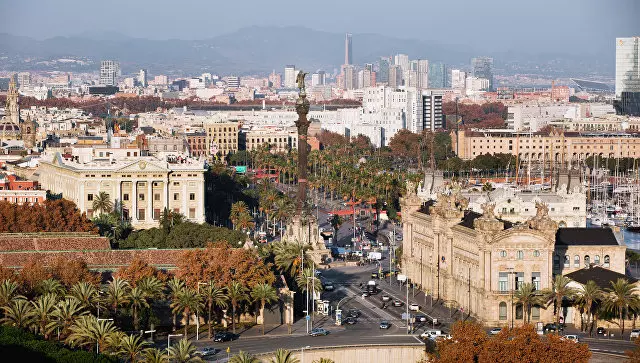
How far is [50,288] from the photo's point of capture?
6144 centimetres

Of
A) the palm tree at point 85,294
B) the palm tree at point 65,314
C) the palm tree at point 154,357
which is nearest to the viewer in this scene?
the palm tree at point 154,357

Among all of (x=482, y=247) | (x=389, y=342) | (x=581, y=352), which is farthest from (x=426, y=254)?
(x=581, y=352)

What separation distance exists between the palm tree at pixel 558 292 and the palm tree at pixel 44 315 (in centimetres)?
2294

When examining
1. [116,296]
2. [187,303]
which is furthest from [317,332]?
[116,296]

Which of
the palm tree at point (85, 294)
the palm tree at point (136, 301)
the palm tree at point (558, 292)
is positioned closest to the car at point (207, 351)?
the palm tree at point (136, 301)

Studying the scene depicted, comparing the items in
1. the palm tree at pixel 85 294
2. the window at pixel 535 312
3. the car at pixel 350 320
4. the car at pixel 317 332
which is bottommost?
the car at pixel 350 320

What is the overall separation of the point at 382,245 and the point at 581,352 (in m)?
51.9

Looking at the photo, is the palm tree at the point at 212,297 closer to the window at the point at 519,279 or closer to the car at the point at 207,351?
the car at the point at 207,351

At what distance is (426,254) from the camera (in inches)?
3046

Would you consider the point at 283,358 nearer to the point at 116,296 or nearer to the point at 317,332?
the point at 317,332

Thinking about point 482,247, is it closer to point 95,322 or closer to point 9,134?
point 95,322

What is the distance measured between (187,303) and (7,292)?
323 inches

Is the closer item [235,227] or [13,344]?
[13,344]

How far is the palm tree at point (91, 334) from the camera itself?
2137 inches
